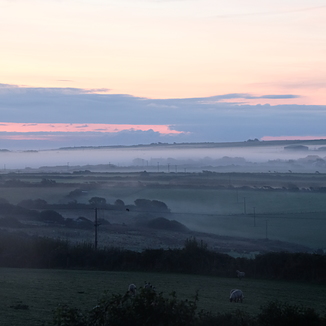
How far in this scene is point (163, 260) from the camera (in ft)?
73.8

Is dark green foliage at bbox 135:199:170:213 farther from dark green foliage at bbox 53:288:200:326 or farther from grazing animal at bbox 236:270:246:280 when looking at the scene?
dark green foliage at bbox 53:288:200:326

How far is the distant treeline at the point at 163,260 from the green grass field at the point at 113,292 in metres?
1.47

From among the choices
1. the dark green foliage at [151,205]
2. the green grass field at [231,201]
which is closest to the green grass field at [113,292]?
the green grass field at [231,201]

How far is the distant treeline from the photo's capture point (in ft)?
69.6

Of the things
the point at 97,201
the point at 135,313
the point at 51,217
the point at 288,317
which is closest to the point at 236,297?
the point at 288,317

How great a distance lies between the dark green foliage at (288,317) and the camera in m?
7.84

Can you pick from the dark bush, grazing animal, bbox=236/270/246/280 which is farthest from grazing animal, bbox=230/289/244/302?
the dark bush

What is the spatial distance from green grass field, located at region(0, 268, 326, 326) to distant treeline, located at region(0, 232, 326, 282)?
57.7 inches

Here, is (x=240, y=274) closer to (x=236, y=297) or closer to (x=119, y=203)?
(x=236, y=297)

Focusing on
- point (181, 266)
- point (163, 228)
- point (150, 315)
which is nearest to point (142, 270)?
point (181, 266)

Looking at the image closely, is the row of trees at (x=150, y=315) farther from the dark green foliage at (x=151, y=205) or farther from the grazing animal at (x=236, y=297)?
the dark green foliage at (x=151, y=205)

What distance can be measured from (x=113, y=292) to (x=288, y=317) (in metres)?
6.69

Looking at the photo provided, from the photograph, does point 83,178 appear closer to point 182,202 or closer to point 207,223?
point 182,202

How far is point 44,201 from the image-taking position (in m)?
59.2
